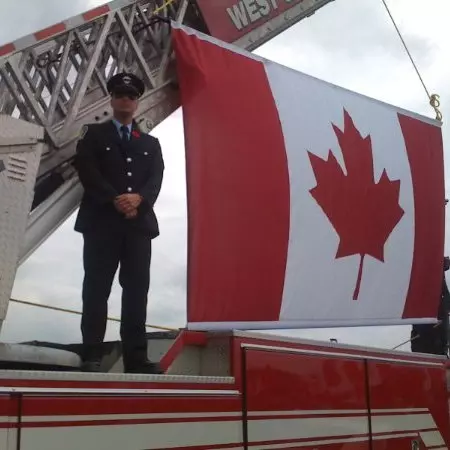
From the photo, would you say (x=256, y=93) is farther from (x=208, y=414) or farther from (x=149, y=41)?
(x=208, y=414)

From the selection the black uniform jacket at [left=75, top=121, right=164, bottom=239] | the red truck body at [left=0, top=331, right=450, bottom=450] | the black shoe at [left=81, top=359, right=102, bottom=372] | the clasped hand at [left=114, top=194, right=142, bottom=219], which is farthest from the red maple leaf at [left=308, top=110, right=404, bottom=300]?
the black shoe at [left=81, top=359, right=102, bottom=372]

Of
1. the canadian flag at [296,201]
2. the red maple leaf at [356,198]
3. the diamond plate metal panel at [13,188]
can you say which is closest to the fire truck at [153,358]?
the diamond plate metal panel at [13,188]

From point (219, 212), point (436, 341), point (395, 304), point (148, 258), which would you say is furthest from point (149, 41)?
point (436, 341)

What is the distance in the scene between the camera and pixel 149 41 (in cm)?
498

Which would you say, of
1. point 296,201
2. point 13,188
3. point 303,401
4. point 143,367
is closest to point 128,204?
point 13,188

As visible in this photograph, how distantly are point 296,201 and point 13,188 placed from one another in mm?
1925

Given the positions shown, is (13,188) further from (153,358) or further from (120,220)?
(153,358)

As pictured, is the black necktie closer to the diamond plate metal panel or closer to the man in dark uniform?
the man in dark uniform

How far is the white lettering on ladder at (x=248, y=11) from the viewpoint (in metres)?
5.29

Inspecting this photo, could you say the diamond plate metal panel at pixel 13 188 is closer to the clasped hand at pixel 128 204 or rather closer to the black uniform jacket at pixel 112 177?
the black uniform jacket at pixel 112 177

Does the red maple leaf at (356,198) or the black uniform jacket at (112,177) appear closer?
the black uniform jacket at (112,177)

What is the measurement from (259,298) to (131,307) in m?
0.88

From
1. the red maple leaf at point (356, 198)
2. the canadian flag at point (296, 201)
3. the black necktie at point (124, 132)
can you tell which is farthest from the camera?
the red maple leaf at point (356, 198)

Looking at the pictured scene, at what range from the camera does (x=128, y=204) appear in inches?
147
